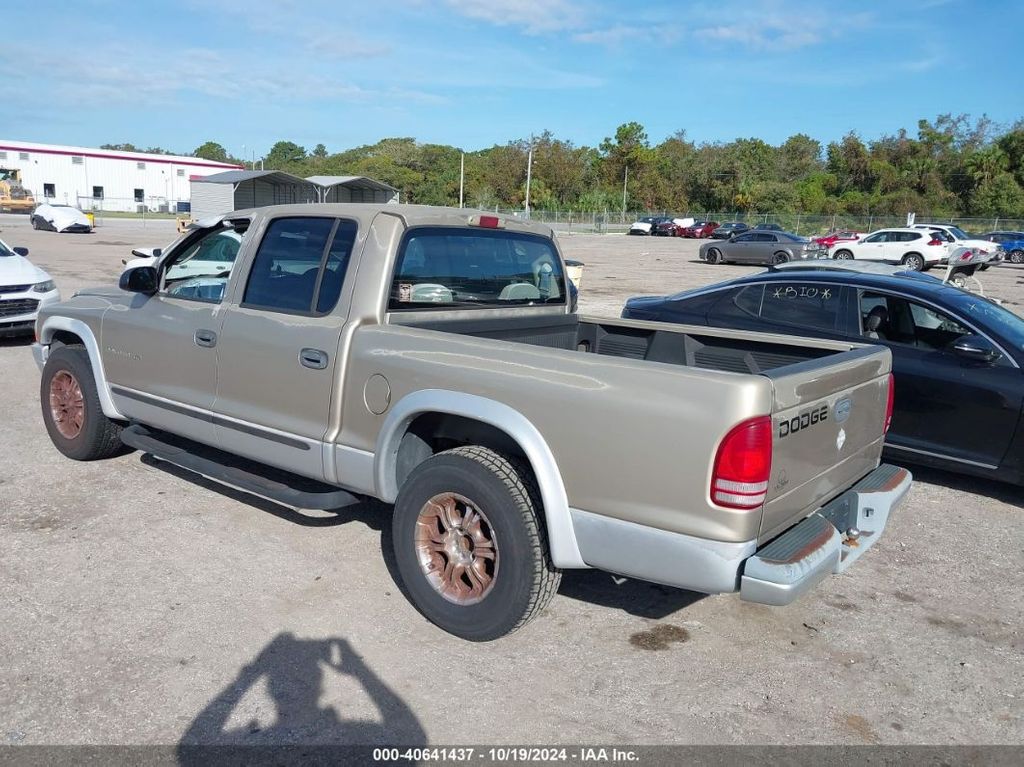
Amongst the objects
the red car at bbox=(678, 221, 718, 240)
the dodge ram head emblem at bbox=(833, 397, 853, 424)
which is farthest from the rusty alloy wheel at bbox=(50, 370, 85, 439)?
the red car at bbox=(678, 221, 718, 240)

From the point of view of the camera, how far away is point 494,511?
346 cm

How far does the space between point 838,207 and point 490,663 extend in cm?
7275

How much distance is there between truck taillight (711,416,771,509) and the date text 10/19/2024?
98cm

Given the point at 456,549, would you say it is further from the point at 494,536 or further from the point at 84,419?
the point at 84,419

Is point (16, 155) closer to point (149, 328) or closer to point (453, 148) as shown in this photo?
point (453, 148)

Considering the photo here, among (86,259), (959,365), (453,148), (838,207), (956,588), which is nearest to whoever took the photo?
(956,588)

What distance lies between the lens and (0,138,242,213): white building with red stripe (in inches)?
2815

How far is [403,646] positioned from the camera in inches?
144

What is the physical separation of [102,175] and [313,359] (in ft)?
273

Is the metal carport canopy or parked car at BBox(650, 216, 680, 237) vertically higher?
the metal carport canopy

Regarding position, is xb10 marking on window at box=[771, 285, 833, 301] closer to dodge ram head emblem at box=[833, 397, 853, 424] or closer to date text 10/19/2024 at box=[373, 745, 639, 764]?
dodge ram head emblem at box=[833, 397, 853, 424]

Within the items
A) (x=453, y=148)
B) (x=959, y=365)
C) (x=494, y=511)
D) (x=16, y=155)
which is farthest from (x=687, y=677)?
(x=453, y=148)

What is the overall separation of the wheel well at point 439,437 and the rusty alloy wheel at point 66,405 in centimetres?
291

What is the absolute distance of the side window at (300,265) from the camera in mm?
4188
